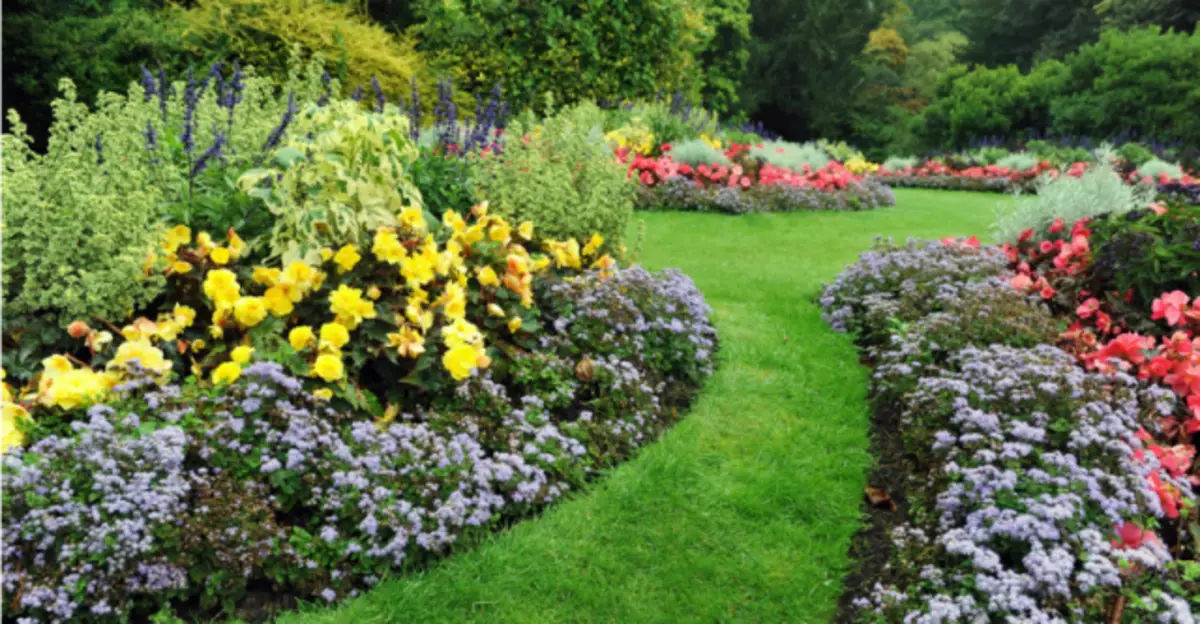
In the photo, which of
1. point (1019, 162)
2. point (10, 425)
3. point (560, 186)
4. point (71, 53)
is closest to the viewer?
point (10, 425)

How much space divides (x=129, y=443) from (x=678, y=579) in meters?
1.80

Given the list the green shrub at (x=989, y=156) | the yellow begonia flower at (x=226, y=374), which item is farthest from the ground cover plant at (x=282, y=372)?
the green shrub at (x=989, y=156)

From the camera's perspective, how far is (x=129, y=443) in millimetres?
2398

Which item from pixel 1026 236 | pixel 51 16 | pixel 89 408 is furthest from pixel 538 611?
pixel 51 16

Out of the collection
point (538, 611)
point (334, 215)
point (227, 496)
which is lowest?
point (538, 611)

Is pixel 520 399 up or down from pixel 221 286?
down

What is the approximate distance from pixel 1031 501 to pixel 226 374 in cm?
270

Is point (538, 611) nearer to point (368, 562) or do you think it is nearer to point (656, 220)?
point (368, 562)

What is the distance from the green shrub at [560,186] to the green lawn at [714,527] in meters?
1.04

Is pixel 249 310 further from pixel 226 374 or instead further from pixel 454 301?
pixel 454 301

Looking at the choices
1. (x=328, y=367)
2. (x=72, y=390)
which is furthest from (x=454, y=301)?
(x=72, y=390)

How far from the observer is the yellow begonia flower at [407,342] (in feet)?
10.1

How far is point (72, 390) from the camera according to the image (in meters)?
2.58

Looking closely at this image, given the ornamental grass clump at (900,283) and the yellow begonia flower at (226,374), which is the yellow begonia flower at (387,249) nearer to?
the yellow begonia flower at (226,374)
